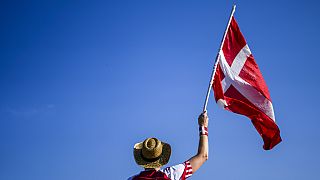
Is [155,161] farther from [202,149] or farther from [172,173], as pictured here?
[202,149]

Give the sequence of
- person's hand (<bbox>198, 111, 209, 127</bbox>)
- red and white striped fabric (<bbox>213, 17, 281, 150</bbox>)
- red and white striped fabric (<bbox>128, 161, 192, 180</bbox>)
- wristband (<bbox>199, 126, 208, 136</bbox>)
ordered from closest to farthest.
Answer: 1. red and white striped fabric (<bbox>128, 161, 192, 180</bbox>)
2. wristband (<bbox>199, 126, 208, 136</bbox>)
3. person's hand (<bbox>198, 111, 209, 127</bbox>)
4. red and white striped fabric (<bbox>213, 17, 281, 150</bbox>)

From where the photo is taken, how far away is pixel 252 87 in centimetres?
994

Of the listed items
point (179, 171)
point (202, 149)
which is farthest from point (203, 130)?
point (179, 171)

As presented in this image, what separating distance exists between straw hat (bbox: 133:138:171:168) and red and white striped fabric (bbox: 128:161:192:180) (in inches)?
6.1

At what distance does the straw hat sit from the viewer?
6.16 meters

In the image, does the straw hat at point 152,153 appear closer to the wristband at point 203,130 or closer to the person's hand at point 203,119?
the wristband at point 203,130

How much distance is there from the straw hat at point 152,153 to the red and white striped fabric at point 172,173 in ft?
0.51

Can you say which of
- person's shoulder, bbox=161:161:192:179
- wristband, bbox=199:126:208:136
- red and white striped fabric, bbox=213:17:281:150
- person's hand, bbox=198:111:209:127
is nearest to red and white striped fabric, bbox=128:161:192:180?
person's shoulder, bbox=161:161:192:179

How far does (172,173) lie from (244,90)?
4424 millimetres

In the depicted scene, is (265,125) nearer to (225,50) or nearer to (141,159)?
(225,50)

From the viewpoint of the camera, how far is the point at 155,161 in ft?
20.2

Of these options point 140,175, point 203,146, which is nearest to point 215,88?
point 203,146

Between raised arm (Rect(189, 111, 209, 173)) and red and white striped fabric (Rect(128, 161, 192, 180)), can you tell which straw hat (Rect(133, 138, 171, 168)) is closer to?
red and white striped fabric (Rect(128, 161, 192, 180))

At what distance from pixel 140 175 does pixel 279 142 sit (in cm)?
468
